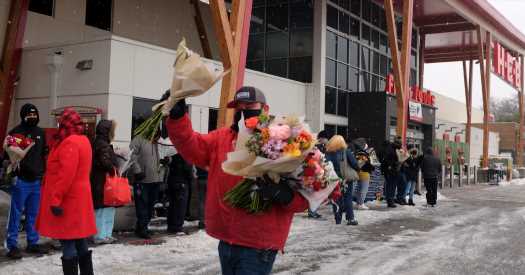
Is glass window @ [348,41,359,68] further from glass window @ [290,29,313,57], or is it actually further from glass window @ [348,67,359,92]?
glass window @ [290,29,313,57]

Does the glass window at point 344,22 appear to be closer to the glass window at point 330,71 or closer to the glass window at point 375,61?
the glass window at point 330,71

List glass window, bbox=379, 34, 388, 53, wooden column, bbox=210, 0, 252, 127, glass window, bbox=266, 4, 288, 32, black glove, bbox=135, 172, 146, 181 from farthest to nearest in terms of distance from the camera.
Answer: glass window, bbox=379, 34, 388, 53 < glass window, bbox=266, 4, 288, 32 < wooden column, bbox=210, 0, 252, 127 < black glove, bbox=135, 172, 146, 181

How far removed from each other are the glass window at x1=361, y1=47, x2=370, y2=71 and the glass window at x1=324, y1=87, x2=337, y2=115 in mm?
2952

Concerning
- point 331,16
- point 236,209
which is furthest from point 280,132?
point 331,16

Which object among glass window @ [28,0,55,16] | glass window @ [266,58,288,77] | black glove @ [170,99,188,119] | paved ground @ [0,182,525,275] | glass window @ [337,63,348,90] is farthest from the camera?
glass window @ [337,63,348,90]

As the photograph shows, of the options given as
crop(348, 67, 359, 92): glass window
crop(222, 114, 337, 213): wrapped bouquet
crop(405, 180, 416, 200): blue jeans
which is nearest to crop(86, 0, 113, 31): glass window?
crop(405, 180, 416, 200): blue jeans

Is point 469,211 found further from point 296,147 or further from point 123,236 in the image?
point 296,147

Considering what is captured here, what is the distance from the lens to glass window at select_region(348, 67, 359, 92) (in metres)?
21.6

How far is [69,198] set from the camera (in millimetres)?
4574

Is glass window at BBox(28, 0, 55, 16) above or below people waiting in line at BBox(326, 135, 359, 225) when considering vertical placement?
above

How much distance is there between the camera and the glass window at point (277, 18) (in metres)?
20.4

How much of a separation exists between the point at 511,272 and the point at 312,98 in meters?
13.2

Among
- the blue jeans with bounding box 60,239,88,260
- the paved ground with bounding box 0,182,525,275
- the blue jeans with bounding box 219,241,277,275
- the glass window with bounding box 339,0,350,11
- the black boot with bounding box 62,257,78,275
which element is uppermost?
the glass window with bounding box 339,0,350,11

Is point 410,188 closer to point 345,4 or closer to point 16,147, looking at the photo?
point 345,4
